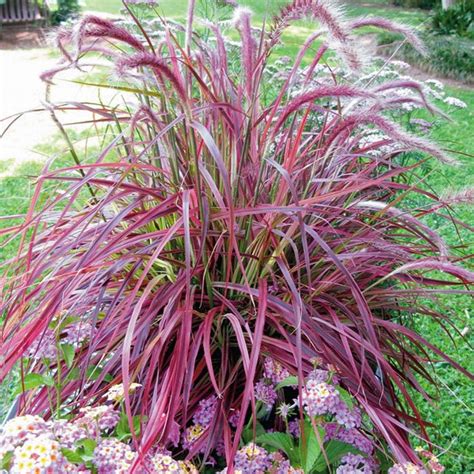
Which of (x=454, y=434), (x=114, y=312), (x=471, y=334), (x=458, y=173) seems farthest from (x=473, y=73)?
(x=114, y=312)

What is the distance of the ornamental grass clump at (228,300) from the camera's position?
1.20 metres

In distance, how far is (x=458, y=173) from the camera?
4859 millimetres

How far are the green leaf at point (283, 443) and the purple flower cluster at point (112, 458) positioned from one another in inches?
11.6

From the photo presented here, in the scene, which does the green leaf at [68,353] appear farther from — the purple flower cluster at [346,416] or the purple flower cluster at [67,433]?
the purple flower cluster at [346,416]

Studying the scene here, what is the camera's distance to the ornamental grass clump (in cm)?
120

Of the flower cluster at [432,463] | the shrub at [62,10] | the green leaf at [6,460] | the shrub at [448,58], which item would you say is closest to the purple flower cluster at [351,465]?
the flower cluster at [432,463]

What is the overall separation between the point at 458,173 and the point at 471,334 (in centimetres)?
224

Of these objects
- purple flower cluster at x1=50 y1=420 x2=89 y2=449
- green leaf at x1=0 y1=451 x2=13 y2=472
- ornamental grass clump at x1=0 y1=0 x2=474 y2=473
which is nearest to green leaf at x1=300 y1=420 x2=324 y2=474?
ornamental grass clump at x1=0 y1=0 x2=474 y2=473

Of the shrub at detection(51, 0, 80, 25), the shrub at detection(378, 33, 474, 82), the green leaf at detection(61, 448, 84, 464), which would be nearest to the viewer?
the green leaf at detection(61, 448, 84, 464)

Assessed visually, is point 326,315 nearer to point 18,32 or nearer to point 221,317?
point 221,317

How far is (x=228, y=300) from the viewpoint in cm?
140

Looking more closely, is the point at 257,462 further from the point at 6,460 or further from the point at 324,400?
the point at 6,460

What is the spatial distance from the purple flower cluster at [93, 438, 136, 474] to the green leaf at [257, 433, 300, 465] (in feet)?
0.96

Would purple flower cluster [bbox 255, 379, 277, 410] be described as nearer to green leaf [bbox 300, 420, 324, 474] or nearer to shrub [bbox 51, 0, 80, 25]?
green leaf [bbox 300, 420, 324, 474]
